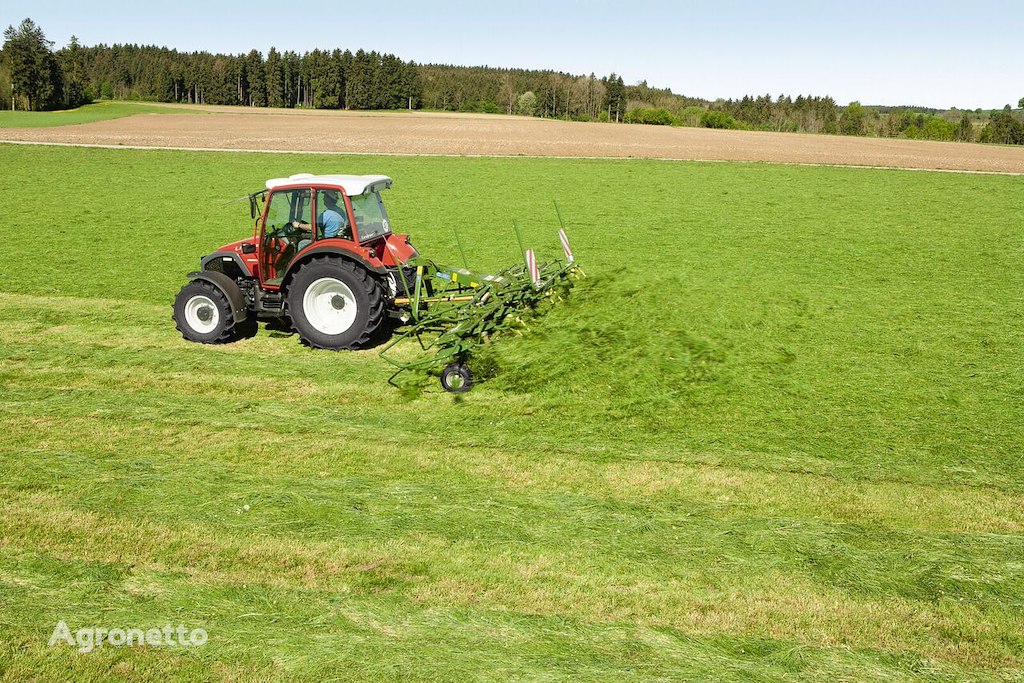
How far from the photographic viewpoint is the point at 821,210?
20922mm

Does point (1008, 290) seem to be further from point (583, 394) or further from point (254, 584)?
point (254, 584)

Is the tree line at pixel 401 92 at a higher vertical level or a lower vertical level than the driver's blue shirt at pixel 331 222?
higher

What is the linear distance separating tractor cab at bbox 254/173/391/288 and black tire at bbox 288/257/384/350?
35cm

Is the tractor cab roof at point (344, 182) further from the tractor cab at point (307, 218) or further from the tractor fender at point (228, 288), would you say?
the tractor fender at point (228, 288)

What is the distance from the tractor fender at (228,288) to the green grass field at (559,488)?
526 millimetres

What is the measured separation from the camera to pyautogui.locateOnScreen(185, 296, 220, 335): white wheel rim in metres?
10.4

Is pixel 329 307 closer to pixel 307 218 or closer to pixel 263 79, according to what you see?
pixel 307 218

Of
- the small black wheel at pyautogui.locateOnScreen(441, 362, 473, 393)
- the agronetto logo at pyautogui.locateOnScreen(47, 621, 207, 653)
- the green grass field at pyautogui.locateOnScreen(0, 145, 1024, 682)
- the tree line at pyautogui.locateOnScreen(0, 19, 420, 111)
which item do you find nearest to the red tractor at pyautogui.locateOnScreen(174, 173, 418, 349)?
the green grass field at pyautogui.locateOnScreen(0, 145, 1024, 682)

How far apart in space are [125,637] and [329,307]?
5.81 m

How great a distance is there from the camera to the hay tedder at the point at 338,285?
9602 millimetres

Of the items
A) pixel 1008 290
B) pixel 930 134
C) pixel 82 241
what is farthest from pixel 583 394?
pixel 930 134

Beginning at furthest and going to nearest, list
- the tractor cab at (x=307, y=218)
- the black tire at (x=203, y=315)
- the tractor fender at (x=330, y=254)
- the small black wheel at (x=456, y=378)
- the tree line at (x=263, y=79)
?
the tree line at (x=263, y=79)
the black tire at (x=203, y=315)
the tractor cab at (x=307, y=218)
the tractor fender at (x=330, y=254)
the small black wheel at (x=456, y=378)

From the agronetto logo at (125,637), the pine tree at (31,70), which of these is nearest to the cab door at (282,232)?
the agronetto logo at (125,637)

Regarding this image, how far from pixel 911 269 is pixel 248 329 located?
11.3m
